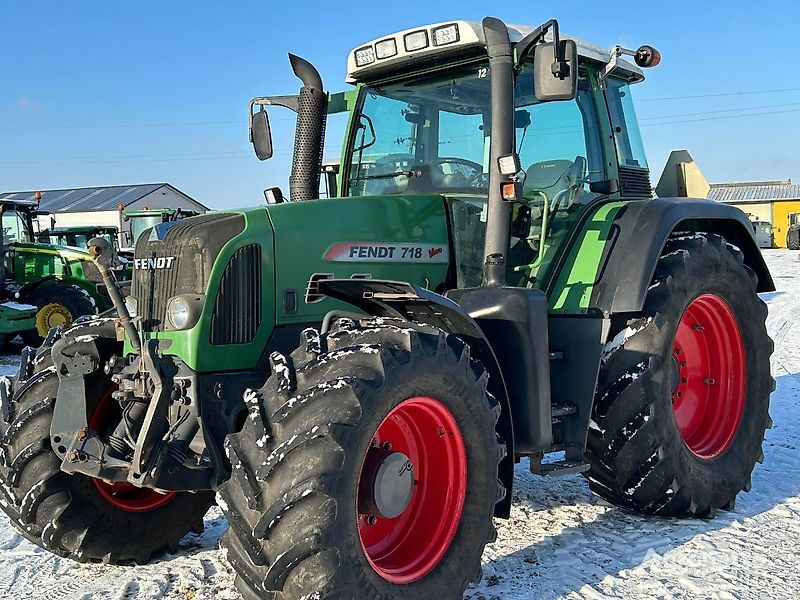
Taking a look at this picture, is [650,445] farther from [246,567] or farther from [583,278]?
[246,567]

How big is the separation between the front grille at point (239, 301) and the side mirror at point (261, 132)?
1.48 m

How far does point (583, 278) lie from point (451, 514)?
1.56 metres

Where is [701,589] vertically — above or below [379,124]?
below

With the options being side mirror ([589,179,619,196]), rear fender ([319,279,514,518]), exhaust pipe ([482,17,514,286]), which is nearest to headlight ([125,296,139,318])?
rear fender ([319,279,514,518])

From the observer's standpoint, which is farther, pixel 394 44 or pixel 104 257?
pixel 394 44

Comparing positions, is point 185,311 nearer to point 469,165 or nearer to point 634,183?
point 469,165

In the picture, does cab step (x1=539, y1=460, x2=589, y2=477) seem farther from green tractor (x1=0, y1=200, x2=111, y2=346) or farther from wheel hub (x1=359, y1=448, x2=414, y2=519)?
green tractor (x1=0, y1=200, x2=111, y2=346)

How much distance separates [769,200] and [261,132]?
57431 mm

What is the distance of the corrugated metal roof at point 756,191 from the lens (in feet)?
193

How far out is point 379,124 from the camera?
4.82m

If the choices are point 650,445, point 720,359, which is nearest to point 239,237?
point 650,445

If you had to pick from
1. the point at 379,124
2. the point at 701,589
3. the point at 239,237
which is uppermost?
the point at 379,124

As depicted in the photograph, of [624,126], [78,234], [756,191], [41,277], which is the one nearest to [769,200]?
[756,191]

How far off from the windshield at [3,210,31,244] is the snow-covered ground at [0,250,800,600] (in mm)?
10810
